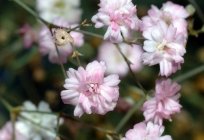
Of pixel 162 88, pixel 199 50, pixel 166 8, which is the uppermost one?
pixel 199 50

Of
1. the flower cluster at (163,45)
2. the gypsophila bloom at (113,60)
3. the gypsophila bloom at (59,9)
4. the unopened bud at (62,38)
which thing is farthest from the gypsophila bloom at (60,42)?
the gypsophila bloom at (113,60)

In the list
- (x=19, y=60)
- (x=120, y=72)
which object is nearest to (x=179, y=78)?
(x=120, y=72)

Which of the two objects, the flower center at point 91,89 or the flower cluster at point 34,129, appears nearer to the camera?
the flower center at point 91,89

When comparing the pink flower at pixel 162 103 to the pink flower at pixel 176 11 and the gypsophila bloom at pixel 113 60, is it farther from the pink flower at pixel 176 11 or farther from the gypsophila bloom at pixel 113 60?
the gypsophila bloom at pixel 113 60

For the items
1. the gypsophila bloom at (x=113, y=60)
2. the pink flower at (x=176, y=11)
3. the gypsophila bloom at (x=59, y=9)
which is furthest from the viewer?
the gypsophila bloom at (x=113, y=60)

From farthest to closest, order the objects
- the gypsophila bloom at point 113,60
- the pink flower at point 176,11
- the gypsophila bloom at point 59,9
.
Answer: the gypsophila bloom at point 113,60 → the gypsophila bloom at point 59,9 → the pink flower at point 176,11

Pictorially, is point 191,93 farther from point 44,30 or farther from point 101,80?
point 101,80

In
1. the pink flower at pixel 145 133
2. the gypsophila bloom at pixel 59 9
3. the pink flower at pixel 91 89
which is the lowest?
→ the pink flower at pixel 145 133
